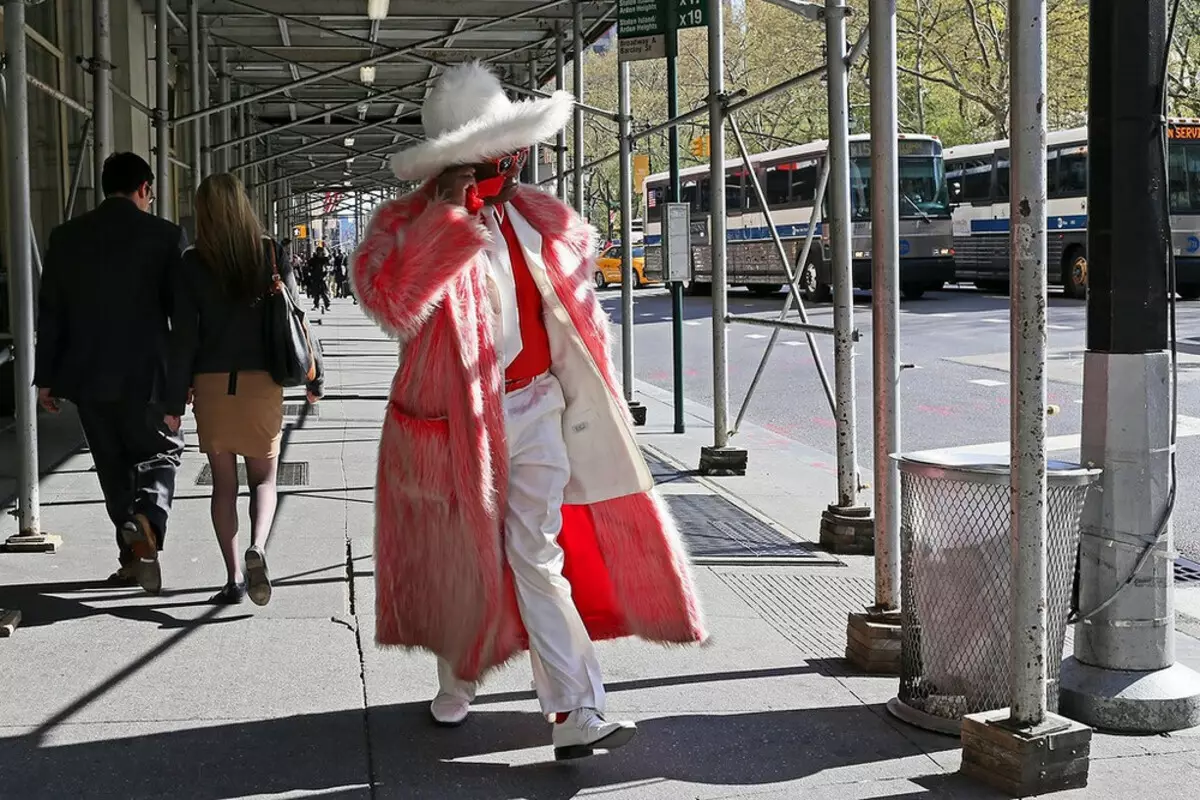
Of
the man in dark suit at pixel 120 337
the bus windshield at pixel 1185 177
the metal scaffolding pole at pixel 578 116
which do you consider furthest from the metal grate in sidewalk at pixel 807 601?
the bus windshield at pixel 1185 177

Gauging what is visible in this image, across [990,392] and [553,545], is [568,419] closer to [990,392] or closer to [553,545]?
[553,545]

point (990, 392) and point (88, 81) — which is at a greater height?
point (88, 81)

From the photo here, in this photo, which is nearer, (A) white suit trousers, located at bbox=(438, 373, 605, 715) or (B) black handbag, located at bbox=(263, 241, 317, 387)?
(A) white suit trousers, located at bbox=(438, 373, 605, 715)

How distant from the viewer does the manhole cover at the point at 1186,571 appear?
7043 mm

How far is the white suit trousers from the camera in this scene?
4.07 meters

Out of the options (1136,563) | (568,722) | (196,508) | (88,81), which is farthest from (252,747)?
(88,81)

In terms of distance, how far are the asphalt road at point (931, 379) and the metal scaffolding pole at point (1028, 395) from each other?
4.13 m

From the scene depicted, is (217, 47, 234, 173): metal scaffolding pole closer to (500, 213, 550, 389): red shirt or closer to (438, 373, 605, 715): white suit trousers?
(500, 213, 550, 389): red shirt

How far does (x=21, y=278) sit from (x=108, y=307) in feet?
3.61

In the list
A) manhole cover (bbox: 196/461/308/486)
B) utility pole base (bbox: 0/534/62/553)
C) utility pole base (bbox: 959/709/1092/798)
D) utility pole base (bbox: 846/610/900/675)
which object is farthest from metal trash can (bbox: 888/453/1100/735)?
manhole cover (bbox: 196/461/308/486)

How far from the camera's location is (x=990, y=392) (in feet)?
49.9

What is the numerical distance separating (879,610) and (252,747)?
2.12 m

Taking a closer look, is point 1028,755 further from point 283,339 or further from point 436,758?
point 283,339

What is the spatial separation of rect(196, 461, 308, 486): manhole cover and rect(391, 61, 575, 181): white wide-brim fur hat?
4.81 metres
